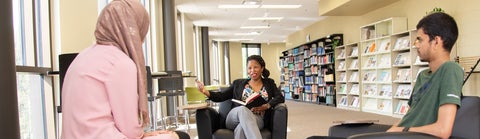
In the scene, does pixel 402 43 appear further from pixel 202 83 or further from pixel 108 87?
pixel 108 87

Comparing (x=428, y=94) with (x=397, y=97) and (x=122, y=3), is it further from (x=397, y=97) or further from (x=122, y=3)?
(x=397, y=97)

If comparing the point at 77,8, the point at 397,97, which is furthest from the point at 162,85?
the point at 397,97

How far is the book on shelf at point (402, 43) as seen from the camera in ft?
23.5

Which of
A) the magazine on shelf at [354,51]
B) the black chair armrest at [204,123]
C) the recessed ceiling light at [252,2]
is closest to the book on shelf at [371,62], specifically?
the magazine on shelf at [354,51]

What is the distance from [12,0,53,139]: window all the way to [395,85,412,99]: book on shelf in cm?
613

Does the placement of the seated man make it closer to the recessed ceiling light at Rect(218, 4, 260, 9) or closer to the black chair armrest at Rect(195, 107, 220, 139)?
the black chair armrest at Rect(195, 107, 220, 139)

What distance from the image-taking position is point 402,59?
7.39m

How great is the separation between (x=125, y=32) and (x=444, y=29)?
1371mm

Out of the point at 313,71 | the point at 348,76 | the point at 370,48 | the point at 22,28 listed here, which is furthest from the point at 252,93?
the point at 313,71

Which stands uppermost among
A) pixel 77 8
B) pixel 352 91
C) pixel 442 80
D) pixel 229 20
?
pixel 229 20

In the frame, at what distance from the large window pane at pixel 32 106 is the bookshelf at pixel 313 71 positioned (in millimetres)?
8248

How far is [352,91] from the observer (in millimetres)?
9586

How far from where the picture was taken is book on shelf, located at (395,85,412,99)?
719 centimetres

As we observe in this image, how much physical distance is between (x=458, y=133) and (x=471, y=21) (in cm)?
496
